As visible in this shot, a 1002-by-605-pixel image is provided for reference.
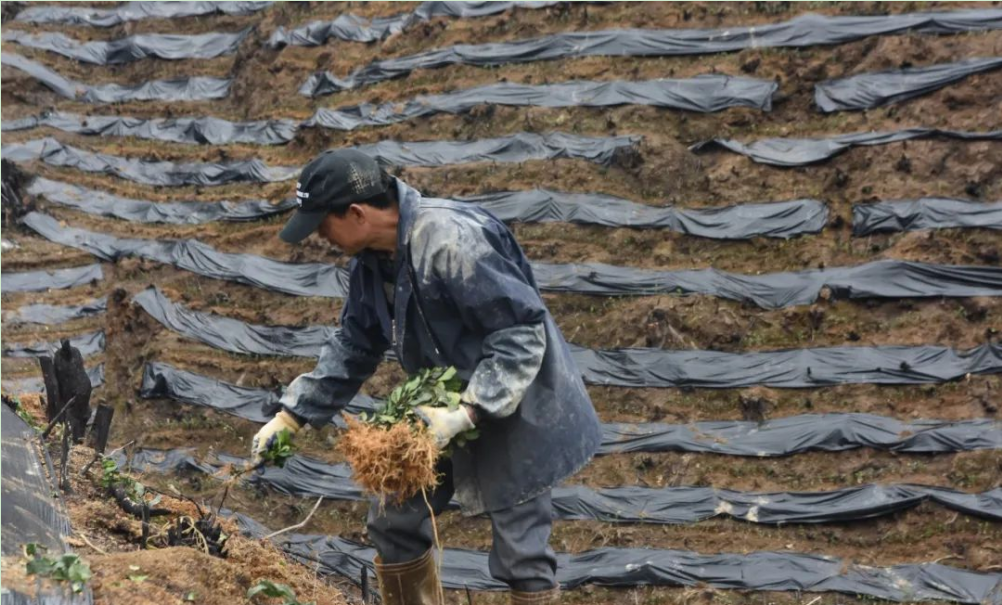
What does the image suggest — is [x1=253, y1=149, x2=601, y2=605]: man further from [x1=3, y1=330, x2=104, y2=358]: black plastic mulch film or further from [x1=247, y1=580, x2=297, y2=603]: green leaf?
[x1=3, y1=330, x2=104, y2=358]: black plastic mulch film

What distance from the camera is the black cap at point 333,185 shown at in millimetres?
3301

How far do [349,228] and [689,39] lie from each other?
756 cm

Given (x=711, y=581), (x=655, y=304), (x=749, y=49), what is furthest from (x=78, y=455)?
(x=749, y=49)

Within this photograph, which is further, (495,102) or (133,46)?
(133,46)

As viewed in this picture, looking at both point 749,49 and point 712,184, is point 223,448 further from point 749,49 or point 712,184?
point 749,49

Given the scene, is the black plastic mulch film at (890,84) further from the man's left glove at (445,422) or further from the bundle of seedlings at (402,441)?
the man's left glove at (445,422)

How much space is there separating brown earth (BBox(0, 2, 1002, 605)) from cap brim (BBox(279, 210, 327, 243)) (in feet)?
13.2

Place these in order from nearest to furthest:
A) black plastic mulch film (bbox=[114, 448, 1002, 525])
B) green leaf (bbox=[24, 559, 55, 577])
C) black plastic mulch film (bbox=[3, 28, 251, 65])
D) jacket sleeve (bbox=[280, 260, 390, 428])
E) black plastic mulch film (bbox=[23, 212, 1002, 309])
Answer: green leaf (bbox=[24, 559, 55, 577]) < jacket sleeve (bbox=[280, 260, 390, 428]) < black plastic mulch film (bbox=[114, 448, 1002, 525]) < black plastic mulch film (bbox=[23, 212, 1002, 309]) < black plastic mulch film (bbox=[3, 28, 251, 65])

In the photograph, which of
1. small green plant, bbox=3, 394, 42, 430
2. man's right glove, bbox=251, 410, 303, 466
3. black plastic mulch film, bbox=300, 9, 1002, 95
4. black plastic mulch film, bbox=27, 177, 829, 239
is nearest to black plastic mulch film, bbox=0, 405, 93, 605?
small green plant, bbox=3, 394, 42, 430

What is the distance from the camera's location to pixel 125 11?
14.6 m

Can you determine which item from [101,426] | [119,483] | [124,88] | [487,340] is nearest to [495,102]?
[124,88]

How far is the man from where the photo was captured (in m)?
3.25

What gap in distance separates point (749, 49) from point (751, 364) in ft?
10.9

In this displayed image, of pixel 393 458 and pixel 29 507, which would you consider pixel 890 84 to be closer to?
pixel 393 458
